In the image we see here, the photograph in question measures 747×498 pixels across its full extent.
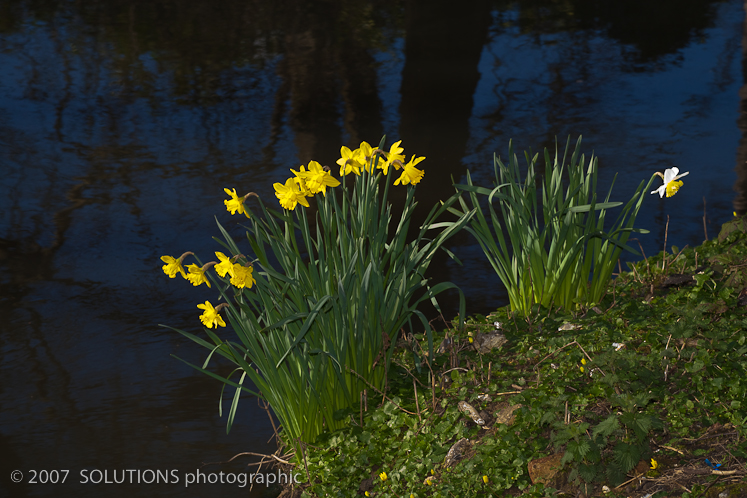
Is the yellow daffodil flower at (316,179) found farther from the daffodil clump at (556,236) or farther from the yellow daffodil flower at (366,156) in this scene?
the daffodil clump at (556,236)

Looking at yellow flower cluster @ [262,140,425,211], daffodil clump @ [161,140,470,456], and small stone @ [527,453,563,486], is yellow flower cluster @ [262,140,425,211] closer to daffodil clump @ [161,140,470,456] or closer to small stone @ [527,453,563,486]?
daffodil clump @ [161,140,470,456]

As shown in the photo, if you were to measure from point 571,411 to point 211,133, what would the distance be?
505 cm

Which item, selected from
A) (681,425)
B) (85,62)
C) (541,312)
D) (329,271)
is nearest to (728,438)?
(681,425)

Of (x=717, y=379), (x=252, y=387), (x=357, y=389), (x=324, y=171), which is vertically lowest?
(x=252, y=387)

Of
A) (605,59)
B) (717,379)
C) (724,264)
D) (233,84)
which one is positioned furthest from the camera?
(605,59)

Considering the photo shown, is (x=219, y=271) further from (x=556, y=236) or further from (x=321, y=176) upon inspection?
(x=556, y=236)

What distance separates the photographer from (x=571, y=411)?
2.28m

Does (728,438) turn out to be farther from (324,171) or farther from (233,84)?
(233,84)

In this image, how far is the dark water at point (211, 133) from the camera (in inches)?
124

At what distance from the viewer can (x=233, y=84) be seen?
759 centimetres

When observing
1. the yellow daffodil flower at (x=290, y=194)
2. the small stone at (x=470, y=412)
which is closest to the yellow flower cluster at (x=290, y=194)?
the yellow daffodil flower at (x=290, y=194)

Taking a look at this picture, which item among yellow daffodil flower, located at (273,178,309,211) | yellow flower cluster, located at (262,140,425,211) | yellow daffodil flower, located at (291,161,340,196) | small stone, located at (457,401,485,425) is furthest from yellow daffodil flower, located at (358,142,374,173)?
small stone, located at (457,401,485,425)

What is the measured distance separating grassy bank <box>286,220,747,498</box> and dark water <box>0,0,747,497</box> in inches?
24.7

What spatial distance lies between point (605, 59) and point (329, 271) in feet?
22.2
